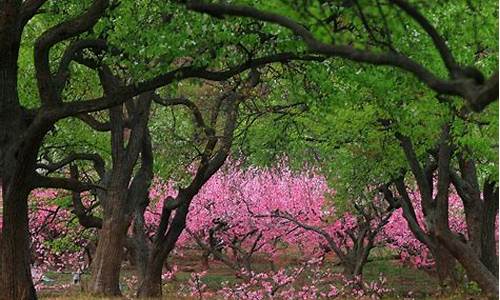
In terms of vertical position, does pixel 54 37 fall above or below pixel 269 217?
below

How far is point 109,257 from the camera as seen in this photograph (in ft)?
67.1

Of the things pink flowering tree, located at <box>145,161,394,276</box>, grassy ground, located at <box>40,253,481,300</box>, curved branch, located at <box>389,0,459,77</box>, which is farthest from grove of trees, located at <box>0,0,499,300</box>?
pink flowering tree, located at <box>145,161,394,276</box>

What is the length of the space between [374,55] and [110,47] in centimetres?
795

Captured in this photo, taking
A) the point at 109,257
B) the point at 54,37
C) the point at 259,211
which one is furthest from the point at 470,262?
the point at 259,211

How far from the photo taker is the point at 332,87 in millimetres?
14906

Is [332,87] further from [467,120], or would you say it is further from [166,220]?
[166,220]

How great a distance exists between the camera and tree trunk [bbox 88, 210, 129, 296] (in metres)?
20.4

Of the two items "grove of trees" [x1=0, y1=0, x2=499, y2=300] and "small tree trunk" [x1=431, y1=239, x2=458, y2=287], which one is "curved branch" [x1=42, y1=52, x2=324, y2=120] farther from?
"small tree trunk" [x1=431, y1=239, x2=458, y2=287]

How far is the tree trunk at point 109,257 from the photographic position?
20391 mm

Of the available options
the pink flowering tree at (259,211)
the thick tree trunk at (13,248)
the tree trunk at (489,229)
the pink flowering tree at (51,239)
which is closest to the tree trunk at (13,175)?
the thick tree trunk at (13,248)

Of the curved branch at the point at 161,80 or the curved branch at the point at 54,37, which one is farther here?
the curved branch at the point at 54,37

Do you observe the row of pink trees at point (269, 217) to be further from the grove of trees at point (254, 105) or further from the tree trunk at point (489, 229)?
the tree trunk at point (489, 229)

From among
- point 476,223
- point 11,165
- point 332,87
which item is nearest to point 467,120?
point 332,87

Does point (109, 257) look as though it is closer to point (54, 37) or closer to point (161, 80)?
point (54, 37)
